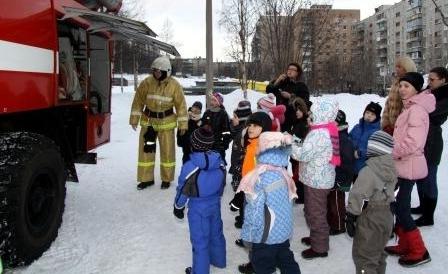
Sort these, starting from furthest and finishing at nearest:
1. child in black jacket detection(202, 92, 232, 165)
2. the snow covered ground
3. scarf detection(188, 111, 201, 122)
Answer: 1. scarf detection(188, 111, 201, 122)
2. child in black jacket detection(202, 92, 232, 165)
3. the snow covered ground

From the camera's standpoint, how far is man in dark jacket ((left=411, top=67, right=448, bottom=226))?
4.78m

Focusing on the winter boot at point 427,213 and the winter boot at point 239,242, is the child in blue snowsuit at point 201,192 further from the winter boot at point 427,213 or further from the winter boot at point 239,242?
the winter boot at point 427,213

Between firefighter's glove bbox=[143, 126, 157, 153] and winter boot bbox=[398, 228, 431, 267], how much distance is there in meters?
3.78

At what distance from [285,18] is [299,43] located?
2.22 meters

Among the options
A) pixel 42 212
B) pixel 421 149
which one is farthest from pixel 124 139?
pixel 421 149

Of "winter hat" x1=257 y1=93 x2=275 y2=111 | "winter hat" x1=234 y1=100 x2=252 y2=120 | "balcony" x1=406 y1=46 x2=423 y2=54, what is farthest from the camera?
"balcony" x1=406 y1=46 x2=423 y2=54

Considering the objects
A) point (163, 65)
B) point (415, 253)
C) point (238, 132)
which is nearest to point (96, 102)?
point (163, 65)

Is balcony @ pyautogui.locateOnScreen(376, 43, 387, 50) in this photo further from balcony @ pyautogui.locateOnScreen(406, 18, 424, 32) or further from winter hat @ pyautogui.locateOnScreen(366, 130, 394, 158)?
winter hat @ pyautogui.locateOnScreen(366, 130, 394, 158)

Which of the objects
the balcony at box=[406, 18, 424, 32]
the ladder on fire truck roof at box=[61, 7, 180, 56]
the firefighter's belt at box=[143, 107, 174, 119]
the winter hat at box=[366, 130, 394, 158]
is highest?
the balcony at box=[406, 18, 424, 32]

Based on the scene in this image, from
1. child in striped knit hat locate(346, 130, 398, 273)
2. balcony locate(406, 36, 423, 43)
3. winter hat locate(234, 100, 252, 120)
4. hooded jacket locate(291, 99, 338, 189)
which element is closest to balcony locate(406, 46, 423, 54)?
balcony locate(406, 36, 423, 43)

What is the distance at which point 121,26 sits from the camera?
5.06m

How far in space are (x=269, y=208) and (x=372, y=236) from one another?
80 centimetres

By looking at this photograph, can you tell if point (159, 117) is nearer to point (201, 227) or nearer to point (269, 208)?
point (201, 227)

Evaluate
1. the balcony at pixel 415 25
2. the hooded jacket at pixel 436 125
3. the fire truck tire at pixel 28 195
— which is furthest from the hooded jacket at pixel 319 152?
the balcony at pixel 415 25
